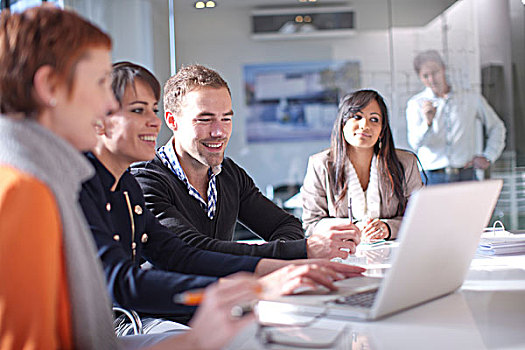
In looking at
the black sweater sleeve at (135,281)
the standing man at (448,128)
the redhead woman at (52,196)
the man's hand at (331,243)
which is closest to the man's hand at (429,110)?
the standing man at (448,128)

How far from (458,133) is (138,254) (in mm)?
3779

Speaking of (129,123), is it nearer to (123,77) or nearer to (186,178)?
(123,77)

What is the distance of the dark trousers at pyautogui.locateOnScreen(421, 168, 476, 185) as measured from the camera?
15.4 feet

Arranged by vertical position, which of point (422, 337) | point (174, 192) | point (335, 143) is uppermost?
point (335, 143)

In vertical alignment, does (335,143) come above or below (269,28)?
below

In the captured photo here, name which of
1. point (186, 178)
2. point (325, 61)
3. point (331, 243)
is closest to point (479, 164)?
point (325, 61)

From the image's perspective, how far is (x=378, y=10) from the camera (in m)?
4.98

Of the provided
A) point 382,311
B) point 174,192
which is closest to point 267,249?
point 174,192

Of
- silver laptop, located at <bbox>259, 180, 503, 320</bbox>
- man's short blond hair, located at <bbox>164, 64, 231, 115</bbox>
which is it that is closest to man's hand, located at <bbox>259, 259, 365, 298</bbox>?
silver laptop, located at <bbox>259, 180, 503, 320</bbox>

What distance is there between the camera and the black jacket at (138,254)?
1.18m

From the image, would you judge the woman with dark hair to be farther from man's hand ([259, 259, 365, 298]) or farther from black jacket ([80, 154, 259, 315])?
man's hand ([259, 259, 365, 298])

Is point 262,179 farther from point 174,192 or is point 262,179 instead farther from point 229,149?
point 174,192

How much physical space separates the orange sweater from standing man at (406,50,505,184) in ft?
13.8

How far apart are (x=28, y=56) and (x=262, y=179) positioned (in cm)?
414
